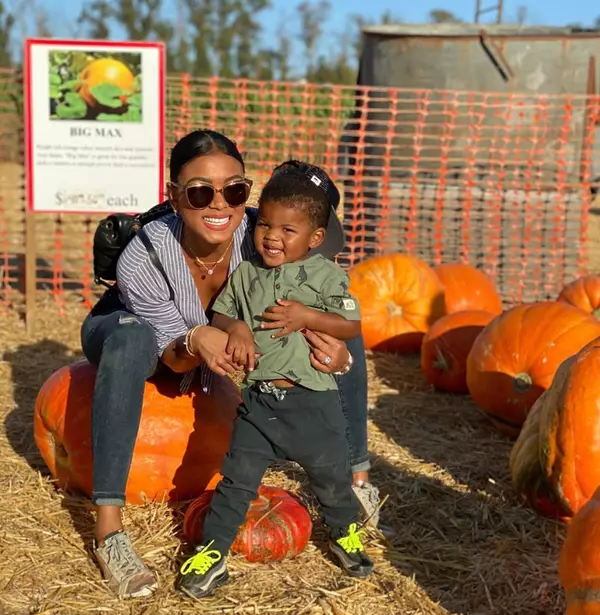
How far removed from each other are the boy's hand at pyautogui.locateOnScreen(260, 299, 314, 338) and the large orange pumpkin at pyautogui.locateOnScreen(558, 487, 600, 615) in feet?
3.25

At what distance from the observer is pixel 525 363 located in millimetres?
4352

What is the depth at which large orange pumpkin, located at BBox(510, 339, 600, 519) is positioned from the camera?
10.2 ft

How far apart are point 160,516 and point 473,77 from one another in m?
6.12

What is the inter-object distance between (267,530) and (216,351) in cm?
69

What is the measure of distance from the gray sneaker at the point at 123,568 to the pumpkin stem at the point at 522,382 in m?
2.20

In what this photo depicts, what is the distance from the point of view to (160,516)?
3.32 metres

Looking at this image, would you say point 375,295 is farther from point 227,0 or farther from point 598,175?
point 227,0

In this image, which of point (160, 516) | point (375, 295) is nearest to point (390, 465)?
point (160, 516)

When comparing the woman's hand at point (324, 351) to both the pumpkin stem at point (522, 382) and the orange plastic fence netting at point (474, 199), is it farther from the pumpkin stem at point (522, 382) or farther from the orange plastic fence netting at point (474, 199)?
the orange plastic fence netting at point (474, 199)

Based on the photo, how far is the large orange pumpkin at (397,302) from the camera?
19.7ft

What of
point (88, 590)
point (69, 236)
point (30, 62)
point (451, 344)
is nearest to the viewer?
point (88, 590)

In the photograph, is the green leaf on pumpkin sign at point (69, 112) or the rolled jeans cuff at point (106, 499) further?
the green leaf on pumpkin sign at point (69, 112)

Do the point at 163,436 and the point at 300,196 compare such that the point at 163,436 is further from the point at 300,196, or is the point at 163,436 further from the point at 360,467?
the point at 300,196

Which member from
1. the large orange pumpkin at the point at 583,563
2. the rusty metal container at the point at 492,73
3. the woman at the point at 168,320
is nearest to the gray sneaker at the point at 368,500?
the woman at the point at 168,320
